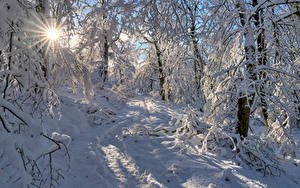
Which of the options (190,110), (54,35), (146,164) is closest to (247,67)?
(190,110)

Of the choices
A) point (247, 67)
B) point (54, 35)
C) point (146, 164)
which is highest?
point (54, 35)

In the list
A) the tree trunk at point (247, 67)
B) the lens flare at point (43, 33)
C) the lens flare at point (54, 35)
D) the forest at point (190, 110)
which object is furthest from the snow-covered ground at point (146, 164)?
the lens flare at point (54, 35)

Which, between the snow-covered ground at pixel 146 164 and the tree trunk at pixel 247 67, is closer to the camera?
the snow-covered ground at pixel 146 164

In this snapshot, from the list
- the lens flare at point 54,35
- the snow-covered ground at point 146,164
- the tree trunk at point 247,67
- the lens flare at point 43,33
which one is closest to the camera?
the lens flare at point 43,33

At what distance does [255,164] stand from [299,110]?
170cm

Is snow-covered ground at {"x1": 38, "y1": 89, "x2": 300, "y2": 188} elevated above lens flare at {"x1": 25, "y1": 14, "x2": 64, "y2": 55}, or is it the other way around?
lens flare at {"x1": 25, "y1": 14, "x2": 64, "y2": 55}

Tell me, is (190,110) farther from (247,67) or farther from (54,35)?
(54,35)

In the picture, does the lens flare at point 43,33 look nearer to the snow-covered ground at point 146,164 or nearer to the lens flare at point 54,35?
the lens flare at point 54,35

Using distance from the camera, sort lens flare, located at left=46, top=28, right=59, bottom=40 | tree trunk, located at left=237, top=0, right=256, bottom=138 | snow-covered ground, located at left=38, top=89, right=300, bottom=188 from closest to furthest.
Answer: lens flare, located at left=46, top=28, right=59, bottom=40, snow-covered ground, located at left=38, top=89, right=300, bottom=188, tree trunk, located at left=237, top=0, right=256, bottom=138

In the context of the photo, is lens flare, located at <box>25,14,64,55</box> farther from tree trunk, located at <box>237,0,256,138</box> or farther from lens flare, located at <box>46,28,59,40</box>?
tree trunk, located at <box>237,0,256,138</box>

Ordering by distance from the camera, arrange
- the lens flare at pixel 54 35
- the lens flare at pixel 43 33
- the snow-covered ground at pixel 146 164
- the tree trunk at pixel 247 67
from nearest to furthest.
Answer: the lens flare at pixel 43 33 < the lens flare at pixel 54 35 < the snow-covered ground at pixel 146 164 < the tree trunk at pixel 247 67

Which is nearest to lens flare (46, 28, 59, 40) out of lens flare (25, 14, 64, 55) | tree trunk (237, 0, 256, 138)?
lens flare (25, 14, 64, 55)

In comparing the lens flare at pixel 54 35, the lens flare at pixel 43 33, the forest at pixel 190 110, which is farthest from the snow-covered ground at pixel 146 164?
the lens flare at pixel 54 35

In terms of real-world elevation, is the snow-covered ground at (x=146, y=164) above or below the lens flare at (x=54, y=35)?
below
